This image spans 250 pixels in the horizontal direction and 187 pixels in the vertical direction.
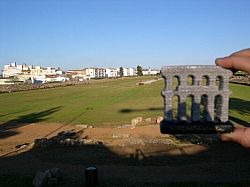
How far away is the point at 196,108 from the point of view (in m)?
5.69

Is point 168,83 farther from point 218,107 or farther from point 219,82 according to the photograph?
point 218,107

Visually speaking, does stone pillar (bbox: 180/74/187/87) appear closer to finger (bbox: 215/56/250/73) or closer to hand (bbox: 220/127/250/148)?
finger (bbox: 215/56/250/73)

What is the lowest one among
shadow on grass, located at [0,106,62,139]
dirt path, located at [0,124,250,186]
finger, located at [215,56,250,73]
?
shadow on grass, located at [0,106,62,139]

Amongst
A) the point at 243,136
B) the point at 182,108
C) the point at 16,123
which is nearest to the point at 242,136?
the point at 243,136

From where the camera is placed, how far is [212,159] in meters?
16.9

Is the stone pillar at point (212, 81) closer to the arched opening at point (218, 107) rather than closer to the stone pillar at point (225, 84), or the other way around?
the stone pillar at point (225, 84)

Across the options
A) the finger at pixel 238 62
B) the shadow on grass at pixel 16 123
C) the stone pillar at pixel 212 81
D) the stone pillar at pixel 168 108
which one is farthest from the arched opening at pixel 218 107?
the shadow on grass at pixel 16 123

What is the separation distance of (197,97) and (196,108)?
7.2 inches

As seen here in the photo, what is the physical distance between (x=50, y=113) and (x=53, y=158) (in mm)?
19769

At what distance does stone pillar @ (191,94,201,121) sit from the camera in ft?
18.5

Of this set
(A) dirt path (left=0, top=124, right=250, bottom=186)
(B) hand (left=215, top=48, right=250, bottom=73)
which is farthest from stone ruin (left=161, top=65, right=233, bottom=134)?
(A) dirt path (left=0, top=124, right=250, bottom=186)

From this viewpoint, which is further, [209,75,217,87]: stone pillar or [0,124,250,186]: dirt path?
[0,124,250,186]: dirt path

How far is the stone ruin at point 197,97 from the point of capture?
5285 millimetres

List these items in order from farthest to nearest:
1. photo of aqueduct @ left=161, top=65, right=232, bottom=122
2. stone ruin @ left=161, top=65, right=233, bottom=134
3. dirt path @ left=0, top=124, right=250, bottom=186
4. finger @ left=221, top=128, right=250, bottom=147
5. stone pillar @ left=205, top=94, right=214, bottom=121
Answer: dirt path @ left=0, top=124, right=250, bottom=186 → stone pillar @ left=205, top=94, right=214, bottom=121 → photo of aqueduct @ left=161, top=65, right=232, bottom=122 → stone ruin @ left=161, top=65, right=233, bottom=134 → finger @ left=221, top=128, right=250, bottom=147
